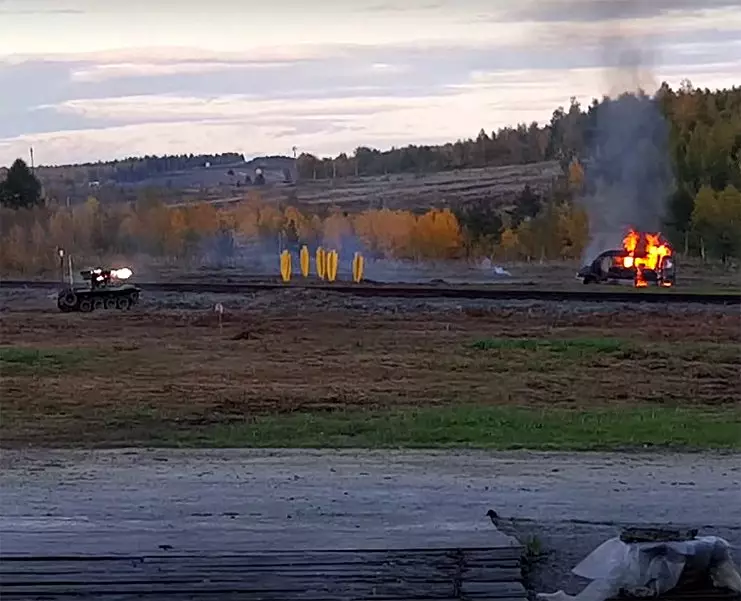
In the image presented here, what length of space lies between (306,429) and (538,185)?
6164mm

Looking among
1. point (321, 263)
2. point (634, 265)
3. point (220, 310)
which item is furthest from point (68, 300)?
point (634, 265)

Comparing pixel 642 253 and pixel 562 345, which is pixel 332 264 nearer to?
pixel 642 253

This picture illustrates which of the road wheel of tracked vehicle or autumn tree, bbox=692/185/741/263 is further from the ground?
Answer: autumn tree, bbox=692/185/741/263

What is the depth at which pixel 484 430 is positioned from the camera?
5.32 metres

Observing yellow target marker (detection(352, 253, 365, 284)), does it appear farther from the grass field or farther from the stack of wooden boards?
the stack of wooden boards

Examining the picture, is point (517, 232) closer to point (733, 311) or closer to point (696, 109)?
point (696, 109)

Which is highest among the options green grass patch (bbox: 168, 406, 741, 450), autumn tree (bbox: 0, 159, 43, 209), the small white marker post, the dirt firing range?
autumn tree (bbox: 0, 159, 43, 209)

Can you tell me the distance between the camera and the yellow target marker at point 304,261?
32.2 feet

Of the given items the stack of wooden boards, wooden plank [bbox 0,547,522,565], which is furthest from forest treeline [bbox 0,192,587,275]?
the stack of wooden boards

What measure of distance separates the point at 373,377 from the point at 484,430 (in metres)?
1.56

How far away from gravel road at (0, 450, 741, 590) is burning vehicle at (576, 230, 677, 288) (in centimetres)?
488

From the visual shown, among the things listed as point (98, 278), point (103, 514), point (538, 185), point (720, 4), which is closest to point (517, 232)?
point (538, 185)

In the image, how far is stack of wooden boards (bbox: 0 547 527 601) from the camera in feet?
8.99

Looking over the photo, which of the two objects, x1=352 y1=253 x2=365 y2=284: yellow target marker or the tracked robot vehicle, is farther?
x1=352 y1=253 x2=365 y2=284: yellow target marker
